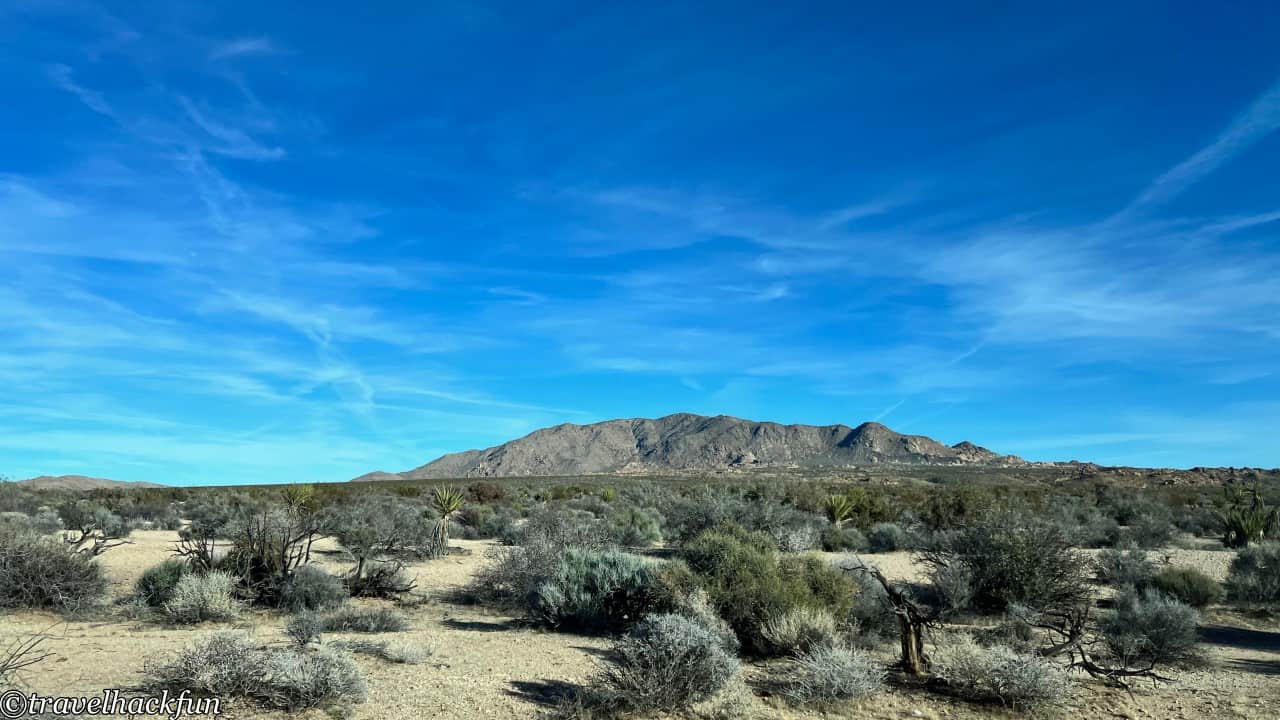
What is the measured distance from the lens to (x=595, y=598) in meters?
11.3

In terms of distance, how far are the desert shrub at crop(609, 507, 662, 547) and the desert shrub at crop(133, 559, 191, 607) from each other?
1067 centimetres

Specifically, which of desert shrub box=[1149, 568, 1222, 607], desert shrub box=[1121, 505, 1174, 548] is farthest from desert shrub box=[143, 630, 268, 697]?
desert shrub box=[1121, 505, 1174, 548]

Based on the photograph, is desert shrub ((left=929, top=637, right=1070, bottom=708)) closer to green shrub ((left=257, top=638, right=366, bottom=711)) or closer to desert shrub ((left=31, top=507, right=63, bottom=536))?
green shrub ((left=257, top=638, right=366, bottom=711))

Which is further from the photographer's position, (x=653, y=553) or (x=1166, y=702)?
(x=653, y=553)

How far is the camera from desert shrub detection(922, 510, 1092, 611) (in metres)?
12.2

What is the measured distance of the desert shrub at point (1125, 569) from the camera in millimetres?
14438

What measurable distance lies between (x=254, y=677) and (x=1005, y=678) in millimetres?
7281

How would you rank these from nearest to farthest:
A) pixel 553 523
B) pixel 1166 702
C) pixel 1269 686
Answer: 1. pixel 1166 702
2. pixel 1269 686
3. pixel 553 523

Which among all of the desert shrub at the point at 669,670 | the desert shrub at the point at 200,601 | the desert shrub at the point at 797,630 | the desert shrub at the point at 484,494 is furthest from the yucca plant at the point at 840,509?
the desert shrub at the point at 200,601

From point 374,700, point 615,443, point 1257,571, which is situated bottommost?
point 374,700

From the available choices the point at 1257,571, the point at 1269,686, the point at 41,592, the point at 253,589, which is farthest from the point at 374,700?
the point at 1257,571

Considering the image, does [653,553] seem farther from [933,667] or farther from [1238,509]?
[1238,509]

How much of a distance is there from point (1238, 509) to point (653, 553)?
19056 mm

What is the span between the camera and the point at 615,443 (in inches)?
7559
